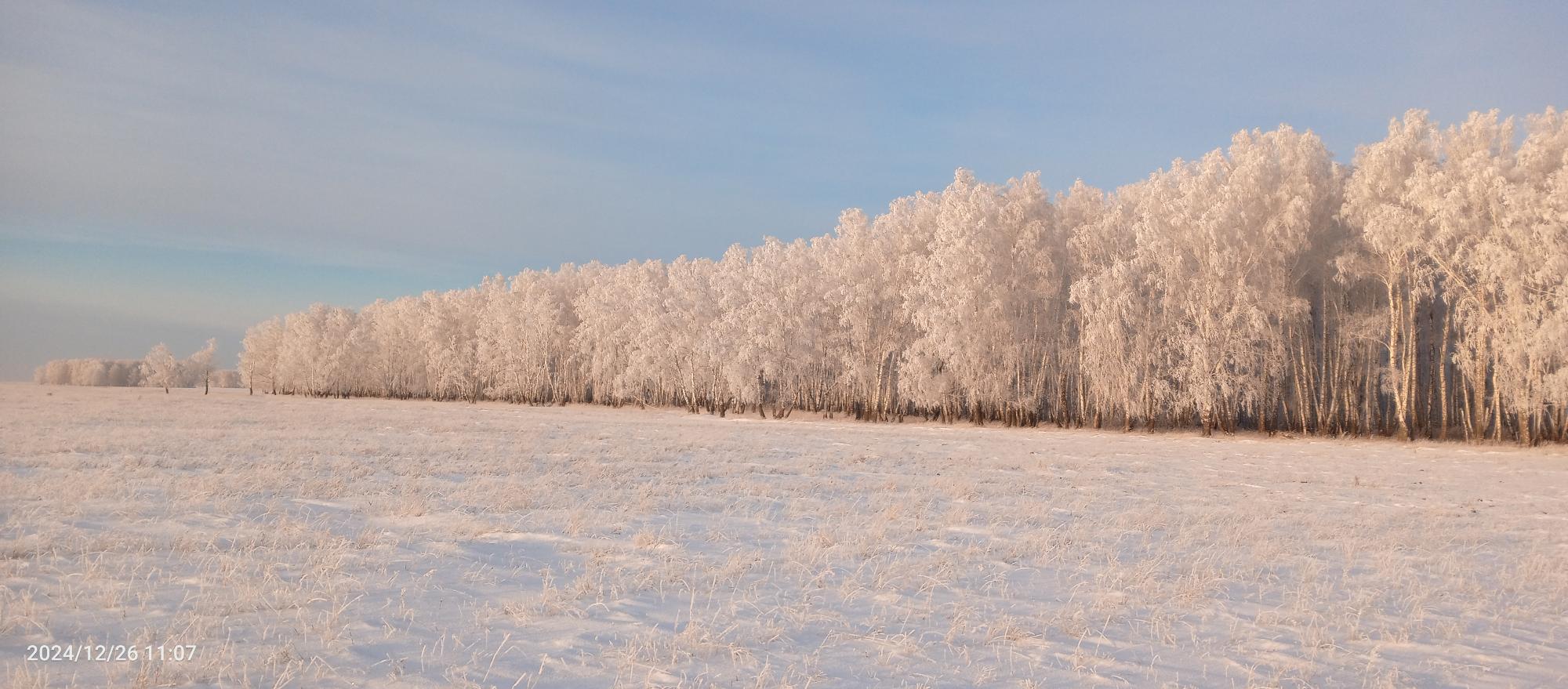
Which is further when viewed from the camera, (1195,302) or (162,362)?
(162,362)

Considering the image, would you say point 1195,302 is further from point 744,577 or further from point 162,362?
point 162,362

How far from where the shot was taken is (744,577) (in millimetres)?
9047

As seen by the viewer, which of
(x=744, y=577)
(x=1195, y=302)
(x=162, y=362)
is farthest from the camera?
(x=162, y=362)

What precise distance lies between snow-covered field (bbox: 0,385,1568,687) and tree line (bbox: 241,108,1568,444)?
20.0m

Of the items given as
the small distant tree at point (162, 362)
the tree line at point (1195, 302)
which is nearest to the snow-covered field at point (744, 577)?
the tree line at point (1195, 302)

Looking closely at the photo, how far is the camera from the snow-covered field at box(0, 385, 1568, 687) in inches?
248

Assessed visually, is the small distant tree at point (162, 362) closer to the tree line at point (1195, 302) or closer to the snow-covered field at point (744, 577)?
the tree line at point (1195, 302)

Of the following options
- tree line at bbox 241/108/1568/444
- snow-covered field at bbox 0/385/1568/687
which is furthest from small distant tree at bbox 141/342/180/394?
snow-covered field at bbox 0/385/1568/687

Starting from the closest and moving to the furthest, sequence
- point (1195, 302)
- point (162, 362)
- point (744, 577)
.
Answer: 1. point (744, 577)
2. point (1195, 302)
3. point (162, 362)

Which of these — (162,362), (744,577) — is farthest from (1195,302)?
(162,362)

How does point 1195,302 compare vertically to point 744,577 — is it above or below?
above

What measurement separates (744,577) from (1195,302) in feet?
127

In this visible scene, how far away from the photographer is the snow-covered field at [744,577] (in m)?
6.30

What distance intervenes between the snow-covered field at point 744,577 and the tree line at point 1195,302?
19966mm
